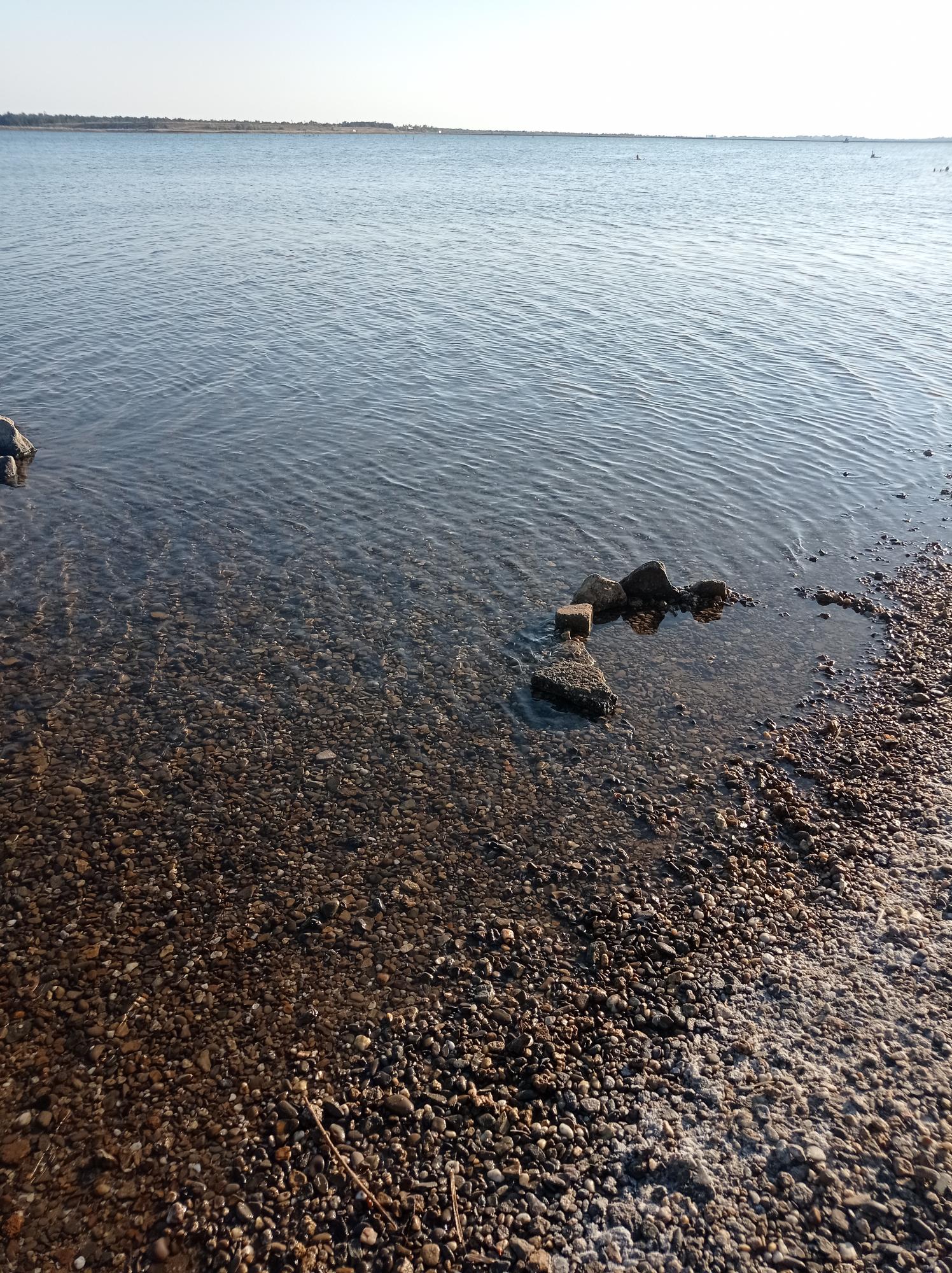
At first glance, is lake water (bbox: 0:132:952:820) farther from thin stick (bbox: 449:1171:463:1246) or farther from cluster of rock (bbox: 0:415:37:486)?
thin stick (bbox: 449:1171:463:1246)

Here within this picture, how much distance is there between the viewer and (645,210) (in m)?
97.4

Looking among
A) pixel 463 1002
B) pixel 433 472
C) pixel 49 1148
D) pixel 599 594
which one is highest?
pixel 433 472

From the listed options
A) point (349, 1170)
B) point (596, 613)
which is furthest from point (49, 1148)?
point (596, 613)

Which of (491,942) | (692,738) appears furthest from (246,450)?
(491,942)

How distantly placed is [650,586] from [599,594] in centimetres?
164

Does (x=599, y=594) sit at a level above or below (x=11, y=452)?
below

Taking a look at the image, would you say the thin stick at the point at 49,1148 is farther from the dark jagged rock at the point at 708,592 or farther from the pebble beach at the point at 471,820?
the dark jagged rock at the point at 708,592

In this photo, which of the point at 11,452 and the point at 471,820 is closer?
the point at 471,820

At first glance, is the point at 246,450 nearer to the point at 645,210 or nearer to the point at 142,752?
the point at 142,752

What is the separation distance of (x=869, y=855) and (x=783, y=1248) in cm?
705

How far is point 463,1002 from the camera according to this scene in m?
11.1

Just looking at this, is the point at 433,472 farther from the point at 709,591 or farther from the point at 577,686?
the point at 577,686

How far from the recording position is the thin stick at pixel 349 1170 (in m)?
8.67

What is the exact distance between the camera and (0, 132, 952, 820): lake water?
1778 cm
